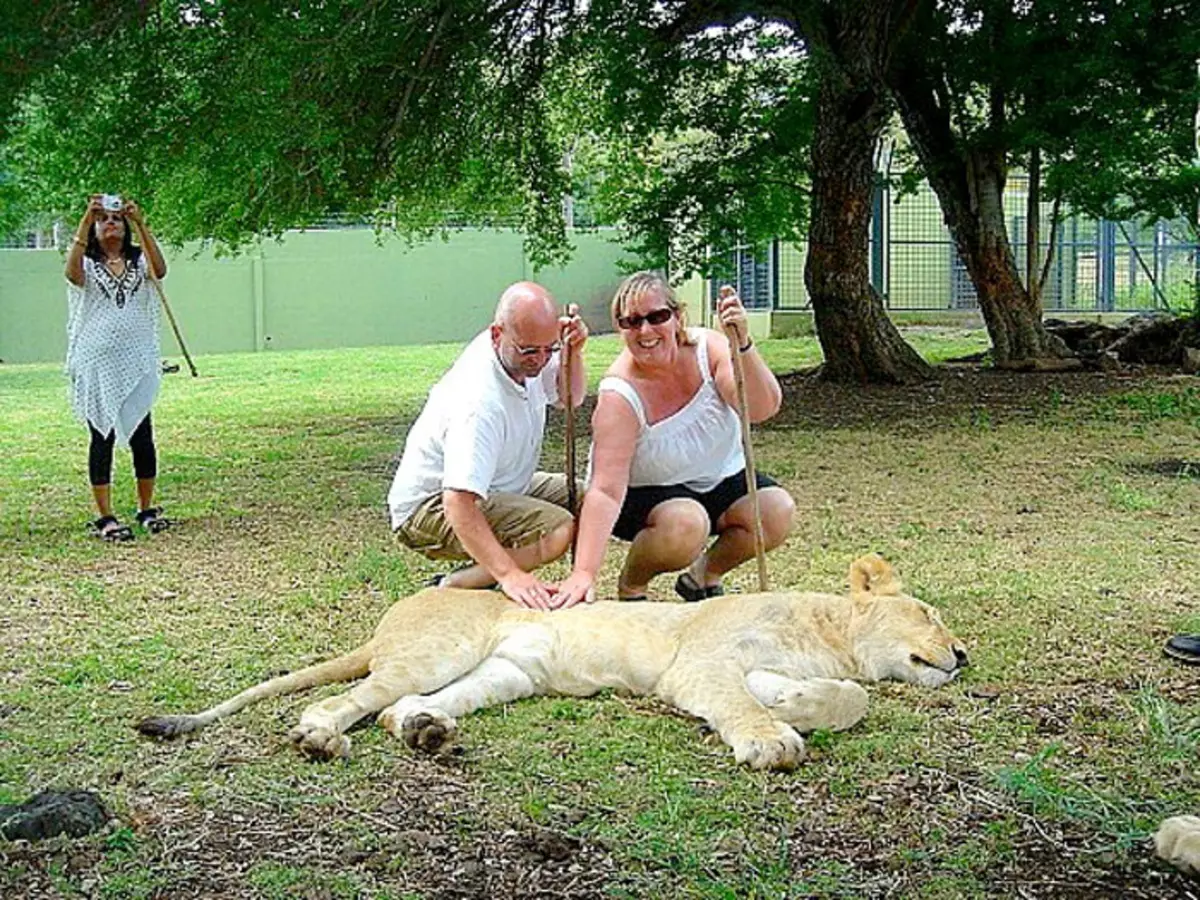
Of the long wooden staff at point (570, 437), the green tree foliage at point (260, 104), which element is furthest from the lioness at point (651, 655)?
the green tree foliage at point (260, 104)

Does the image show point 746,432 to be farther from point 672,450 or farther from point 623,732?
point 623,732

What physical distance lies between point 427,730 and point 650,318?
1671 mm

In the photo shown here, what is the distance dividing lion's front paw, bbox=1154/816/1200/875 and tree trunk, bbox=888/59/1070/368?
11680 millimetres

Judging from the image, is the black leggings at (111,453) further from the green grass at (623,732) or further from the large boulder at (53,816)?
the large boulder at (53,816)

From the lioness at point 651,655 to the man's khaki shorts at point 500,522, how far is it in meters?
0.56

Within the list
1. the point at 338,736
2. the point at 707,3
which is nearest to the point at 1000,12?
the point at 707,3

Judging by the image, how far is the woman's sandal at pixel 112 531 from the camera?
773cm

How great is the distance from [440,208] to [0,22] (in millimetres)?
6772

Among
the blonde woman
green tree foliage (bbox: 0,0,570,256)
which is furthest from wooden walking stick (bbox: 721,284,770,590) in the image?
green tree foliage (bbox: 0,0,570,256)

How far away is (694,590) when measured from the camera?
5.86 metres

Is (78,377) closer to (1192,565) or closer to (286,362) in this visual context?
(1192,565)

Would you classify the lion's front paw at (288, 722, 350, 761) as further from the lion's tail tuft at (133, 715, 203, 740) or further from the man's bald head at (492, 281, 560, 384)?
the man's bald head at (492, 281, 560, 384)

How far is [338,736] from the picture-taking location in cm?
421

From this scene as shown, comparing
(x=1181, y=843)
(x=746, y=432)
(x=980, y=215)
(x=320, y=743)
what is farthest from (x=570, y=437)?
(x=980, y=215)
